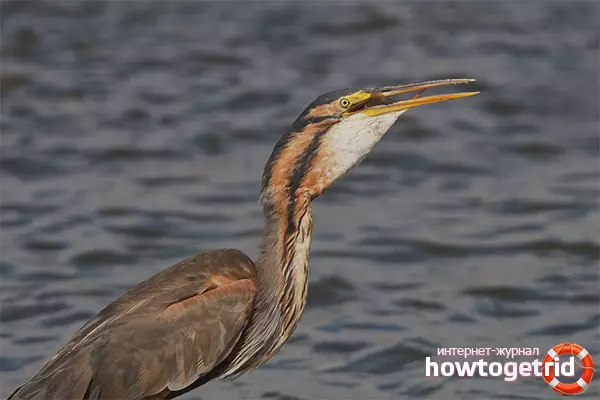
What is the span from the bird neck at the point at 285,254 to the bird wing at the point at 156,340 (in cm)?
15

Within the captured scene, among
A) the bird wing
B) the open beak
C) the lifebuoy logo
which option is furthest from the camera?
the lifebuoy logo

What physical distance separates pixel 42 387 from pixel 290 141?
1.74 m

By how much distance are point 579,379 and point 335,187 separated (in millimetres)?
3927

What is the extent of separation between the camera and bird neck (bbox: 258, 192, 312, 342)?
7418 millimetres

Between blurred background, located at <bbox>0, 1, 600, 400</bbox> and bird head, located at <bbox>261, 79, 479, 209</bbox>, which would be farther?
blurred background, located at <bbox>0, 1, 600, 400</bbox>

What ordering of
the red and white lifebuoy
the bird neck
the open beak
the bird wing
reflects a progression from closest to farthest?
the bird wing, the open beak, the bird neck, the red and white lifebuoy

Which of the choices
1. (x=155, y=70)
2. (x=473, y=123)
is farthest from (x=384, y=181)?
(x=155, y=70)

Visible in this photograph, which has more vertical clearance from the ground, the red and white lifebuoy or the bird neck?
Result: the bird neck

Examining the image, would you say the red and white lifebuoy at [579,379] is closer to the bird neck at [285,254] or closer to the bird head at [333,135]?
the bird neck at [285,254]

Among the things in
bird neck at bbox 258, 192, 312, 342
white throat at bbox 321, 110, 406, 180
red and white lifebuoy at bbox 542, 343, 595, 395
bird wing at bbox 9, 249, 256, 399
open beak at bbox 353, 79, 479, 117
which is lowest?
red and white lifebuoy at bbox 542, 343, 595, 395

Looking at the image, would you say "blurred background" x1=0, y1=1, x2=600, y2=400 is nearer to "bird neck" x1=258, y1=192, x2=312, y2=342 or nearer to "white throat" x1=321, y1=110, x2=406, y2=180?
"bird neck" x1=258, y1=192, x2=312, y2=342

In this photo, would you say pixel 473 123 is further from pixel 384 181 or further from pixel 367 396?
pixel 367 396

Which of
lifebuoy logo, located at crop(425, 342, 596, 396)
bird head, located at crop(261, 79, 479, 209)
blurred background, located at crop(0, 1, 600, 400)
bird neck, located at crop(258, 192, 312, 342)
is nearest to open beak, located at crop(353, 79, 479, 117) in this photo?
bird head, located at crop(261, 79, 479, 209)

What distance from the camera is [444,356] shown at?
950 cm
